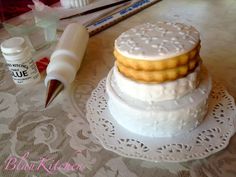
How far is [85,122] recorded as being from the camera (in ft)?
1.42

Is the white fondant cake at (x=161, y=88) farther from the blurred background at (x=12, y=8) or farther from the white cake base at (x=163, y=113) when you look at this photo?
the blurred background at (x=12, y=8)

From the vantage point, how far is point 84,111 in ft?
1.51

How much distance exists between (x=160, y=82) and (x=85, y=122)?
0.46ft

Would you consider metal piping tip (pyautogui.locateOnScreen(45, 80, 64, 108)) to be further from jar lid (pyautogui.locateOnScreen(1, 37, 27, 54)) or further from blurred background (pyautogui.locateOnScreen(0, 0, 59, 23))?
blurred background (pyautogui.locateOnScreen(0, 0, 59, 23))

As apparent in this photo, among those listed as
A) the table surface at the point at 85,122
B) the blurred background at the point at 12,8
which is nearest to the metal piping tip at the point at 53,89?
the table surface at the point at 85,122

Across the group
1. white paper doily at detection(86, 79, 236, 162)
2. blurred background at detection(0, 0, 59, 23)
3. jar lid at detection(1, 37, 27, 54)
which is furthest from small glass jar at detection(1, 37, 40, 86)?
blurred background at detection(0, 0, 59, 23)

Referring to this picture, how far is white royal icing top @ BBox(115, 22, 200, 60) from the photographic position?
35 cm

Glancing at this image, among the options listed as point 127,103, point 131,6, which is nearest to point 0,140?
point 127,103

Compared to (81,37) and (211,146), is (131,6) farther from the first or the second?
(211,146)

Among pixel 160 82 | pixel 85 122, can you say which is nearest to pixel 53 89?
pixel 85 122

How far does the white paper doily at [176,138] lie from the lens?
358 millimetres

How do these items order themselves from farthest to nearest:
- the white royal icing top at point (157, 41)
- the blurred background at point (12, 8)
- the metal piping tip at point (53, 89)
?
the blurred background at point (12, 8) < the metal piping tip at point (53, 89) < the white royal icing top at point (157, 41)

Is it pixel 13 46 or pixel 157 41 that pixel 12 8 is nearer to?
pixel 13 46

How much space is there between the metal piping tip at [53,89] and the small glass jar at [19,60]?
0.07 m
